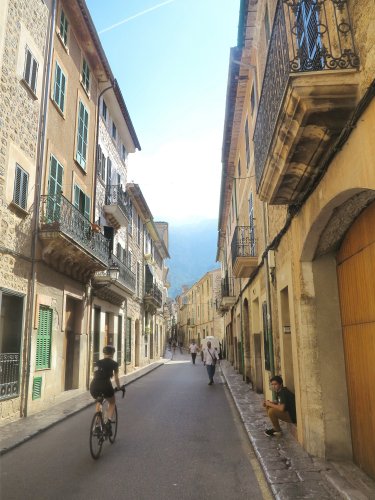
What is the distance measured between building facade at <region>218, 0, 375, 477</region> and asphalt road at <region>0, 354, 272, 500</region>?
146 cm

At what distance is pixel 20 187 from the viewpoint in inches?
416

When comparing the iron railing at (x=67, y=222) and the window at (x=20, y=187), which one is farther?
the iron railing at (x=67, y=222)

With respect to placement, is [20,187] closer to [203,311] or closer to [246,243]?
[246,243]

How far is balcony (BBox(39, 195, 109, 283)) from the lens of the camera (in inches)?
460

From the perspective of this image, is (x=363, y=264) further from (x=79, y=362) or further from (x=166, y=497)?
(x=79, y=362)

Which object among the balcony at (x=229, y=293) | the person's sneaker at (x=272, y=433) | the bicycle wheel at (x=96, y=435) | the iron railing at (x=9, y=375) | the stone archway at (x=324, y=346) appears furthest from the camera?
the balcony at (x=229, y=293)

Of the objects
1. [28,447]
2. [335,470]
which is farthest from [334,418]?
[28,447]

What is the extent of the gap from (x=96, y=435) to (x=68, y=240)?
259 inches

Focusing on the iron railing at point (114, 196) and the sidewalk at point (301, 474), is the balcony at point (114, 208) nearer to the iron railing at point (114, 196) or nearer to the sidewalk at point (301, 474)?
the iron railing at point (114, 196)

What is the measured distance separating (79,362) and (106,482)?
10033 millimetres

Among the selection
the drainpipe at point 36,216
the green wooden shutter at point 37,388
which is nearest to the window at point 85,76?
the drainpipe at point 36,216

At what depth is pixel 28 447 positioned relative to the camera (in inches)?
291

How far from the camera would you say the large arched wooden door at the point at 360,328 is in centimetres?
520

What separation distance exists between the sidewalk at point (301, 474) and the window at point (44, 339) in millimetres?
6476
